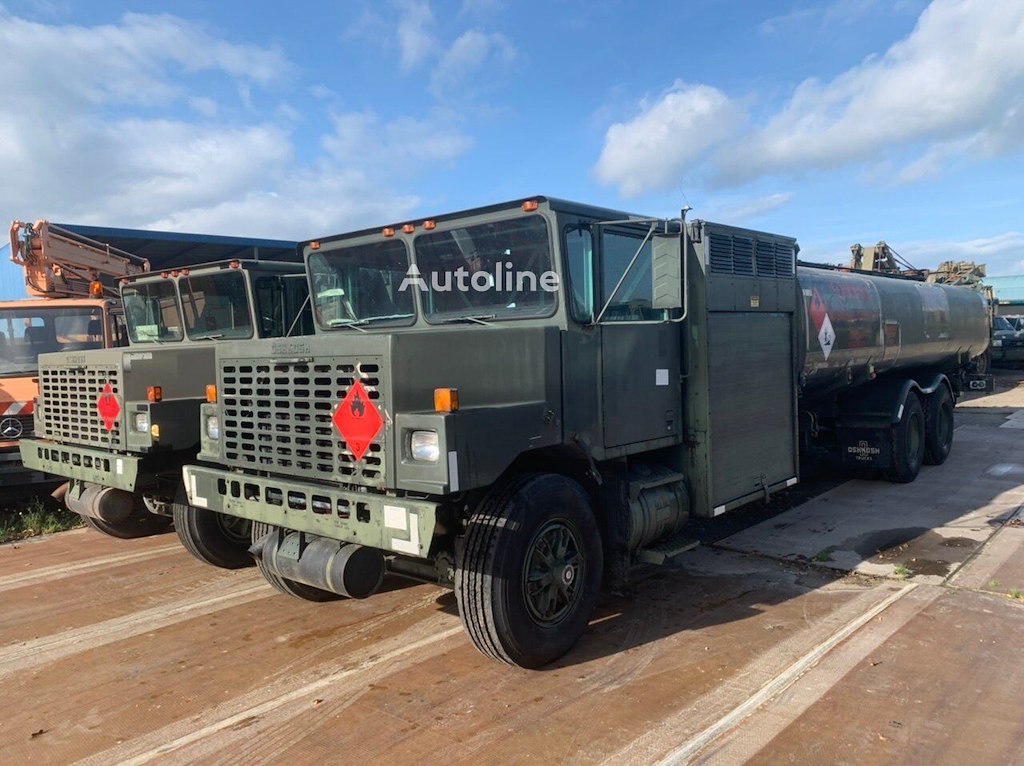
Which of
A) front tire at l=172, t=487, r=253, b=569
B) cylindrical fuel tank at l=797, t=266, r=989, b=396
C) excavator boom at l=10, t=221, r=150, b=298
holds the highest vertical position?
excavator boom at l=10, t=221, r=150, b=298

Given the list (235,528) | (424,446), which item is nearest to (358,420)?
(424,446)

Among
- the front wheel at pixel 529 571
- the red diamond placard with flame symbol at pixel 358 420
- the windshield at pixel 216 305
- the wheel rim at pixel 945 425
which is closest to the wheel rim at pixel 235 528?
the windshield at pixel 216 305

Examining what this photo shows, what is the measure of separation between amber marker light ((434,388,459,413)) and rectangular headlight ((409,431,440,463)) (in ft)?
0.40

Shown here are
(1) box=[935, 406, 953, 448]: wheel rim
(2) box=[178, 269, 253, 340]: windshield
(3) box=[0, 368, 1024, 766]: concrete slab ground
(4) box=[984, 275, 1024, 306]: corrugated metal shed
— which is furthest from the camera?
(4) box=[984, 275, 1024, 306]: corrugated metal shed

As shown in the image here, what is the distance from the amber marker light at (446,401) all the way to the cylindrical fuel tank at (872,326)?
430cm

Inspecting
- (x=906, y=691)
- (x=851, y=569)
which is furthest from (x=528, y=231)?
(x=851, y=569)

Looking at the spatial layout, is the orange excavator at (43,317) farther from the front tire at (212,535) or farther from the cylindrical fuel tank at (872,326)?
the cylindrical fuel tank at (872,326)

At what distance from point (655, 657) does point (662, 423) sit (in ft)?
5.20

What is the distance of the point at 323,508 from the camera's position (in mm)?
4027

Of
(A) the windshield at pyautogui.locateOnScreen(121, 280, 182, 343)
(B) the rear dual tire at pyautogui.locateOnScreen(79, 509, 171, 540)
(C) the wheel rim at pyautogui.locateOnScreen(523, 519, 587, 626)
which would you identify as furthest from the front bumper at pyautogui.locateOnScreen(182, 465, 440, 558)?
(A) the windshield at pyautogui.locateOnScreen(121, 280, 182, 343)

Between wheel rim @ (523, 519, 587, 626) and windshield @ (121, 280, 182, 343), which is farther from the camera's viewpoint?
windshield @ (121, 280, 182, 343)

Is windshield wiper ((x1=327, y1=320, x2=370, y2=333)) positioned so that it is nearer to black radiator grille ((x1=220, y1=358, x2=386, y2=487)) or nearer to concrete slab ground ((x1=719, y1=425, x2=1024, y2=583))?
black radiator grille ((x1=220, y1=358, x2=386, y2=487))

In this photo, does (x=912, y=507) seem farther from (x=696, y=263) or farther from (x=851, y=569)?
(x=696, y=263)

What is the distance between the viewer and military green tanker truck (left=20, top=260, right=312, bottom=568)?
5.33 metres
